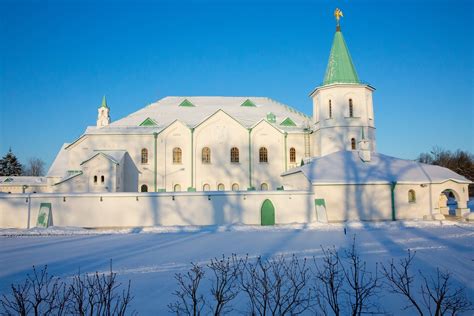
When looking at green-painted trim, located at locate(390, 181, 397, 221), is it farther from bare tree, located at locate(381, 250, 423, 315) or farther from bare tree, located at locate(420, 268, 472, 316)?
bare tree, located at locate(420, 268, 472, 316)

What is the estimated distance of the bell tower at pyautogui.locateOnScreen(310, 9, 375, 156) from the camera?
106ft

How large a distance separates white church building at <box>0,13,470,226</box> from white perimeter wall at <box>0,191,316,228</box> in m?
0.06

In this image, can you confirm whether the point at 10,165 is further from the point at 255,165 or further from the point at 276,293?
the point at 276,293

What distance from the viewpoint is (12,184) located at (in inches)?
1890

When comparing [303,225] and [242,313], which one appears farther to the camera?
[303,225]

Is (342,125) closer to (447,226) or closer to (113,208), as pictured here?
(447,226)

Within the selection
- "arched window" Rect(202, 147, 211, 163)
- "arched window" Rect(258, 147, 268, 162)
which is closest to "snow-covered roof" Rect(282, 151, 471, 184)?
"arched window" Rect(258, 147, 268, 162)

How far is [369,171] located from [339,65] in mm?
12712

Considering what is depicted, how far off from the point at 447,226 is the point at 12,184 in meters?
48.4

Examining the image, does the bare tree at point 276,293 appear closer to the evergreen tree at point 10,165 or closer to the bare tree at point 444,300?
the bare tree at point 444,300

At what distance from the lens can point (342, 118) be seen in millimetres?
32500

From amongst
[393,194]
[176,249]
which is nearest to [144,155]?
[393,194]

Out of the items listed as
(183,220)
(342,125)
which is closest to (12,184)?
(183,220)

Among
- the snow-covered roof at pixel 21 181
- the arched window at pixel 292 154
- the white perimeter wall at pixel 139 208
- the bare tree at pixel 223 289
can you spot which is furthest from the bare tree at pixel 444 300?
the snow-covered roof at pixel 21 181
